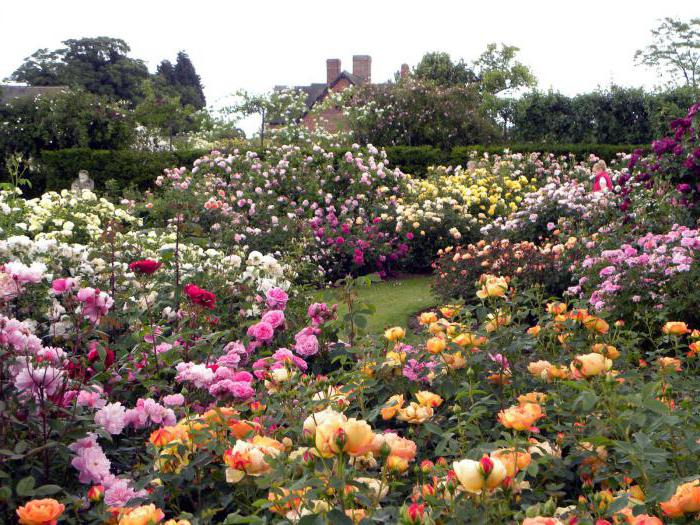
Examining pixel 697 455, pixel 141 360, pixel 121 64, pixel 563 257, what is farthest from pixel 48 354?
pixel 121 64

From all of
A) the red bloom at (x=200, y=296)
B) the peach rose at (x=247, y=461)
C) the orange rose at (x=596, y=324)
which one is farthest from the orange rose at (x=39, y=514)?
the orange rose at (x=596, y=324)

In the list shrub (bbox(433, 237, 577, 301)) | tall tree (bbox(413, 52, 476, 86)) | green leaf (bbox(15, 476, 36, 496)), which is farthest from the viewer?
tall tree (bbox(413, 52, 476, 86))

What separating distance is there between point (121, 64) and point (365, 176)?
37.6m

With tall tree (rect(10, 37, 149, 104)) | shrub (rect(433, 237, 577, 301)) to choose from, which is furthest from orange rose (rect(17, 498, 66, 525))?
tall tree (rect(10, 37, 149, 104))

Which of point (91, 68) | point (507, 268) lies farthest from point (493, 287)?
point (91, 68)

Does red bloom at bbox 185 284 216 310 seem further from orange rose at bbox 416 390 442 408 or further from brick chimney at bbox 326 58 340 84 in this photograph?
brick chimney at bbox 326 58 340 84

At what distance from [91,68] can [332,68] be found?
1465 cm

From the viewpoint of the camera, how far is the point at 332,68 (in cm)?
4166

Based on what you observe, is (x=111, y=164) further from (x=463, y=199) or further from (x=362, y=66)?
(x=362, y=66)

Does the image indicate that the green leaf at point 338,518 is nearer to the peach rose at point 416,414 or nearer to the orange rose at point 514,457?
the orange rose at point 514,457

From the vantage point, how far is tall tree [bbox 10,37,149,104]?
4197cm

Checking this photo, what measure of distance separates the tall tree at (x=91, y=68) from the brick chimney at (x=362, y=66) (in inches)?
506

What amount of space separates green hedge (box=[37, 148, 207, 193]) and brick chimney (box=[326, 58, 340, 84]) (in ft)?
89.7

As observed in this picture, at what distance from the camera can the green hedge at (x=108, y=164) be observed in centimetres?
1558
